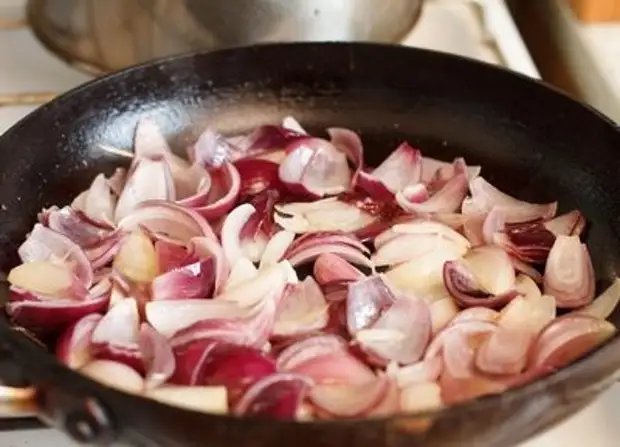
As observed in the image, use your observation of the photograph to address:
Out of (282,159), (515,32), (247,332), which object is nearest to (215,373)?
(247,332)

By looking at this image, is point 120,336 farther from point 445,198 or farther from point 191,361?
point 445,198

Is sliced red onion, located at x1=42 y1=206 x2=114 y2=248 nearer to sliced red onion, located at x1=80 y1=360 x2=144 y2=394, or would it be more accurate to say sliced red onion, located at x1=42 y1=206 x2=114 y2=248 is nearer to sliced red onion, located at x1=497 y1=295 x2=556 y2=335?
sliced red onion, located at x1=80 y1=360 x2=144 y2=394

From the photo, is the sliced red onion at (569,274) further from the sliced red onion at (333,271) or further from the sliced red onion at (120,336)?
the sliced red onion at (120,336)

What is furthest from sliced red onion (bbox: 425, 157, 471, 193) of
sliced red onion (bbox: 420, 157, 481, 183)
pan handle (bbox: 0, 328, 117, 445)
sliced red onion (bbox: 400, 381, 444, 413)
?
pan handle (bbox: 0, 328, 117, 445)

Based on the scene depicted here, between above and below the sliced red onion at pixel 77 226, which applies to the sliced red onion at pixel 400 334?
above

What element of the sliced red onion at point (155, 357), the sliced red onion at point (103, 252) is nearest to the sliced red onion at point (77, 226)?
the sliced red onion at point (103, 252)

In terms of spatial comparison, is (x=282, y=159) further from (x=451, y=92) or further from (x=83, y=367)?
(x=83, y=367)
